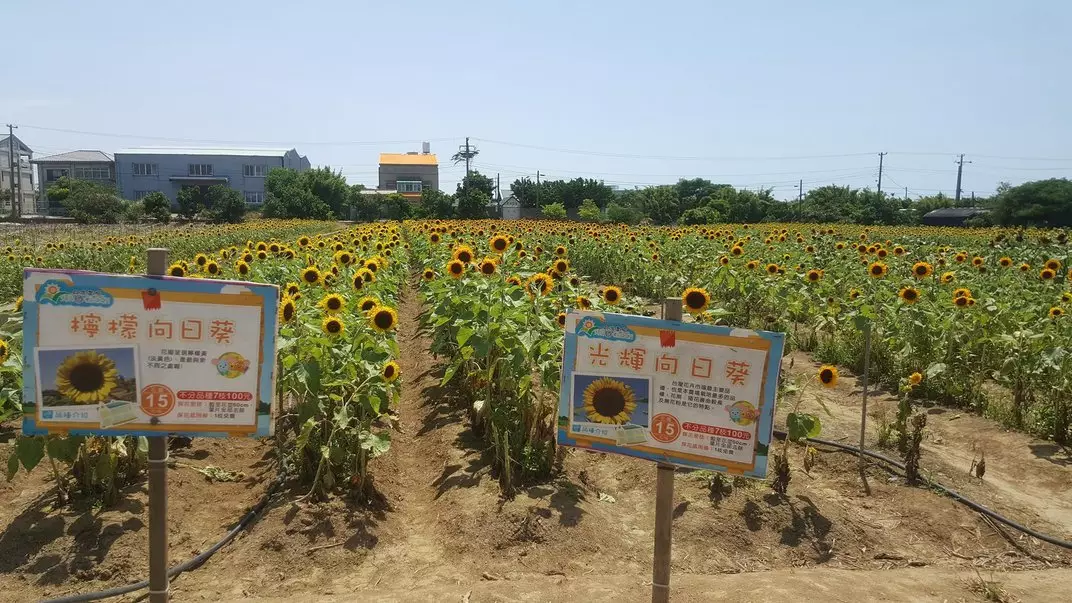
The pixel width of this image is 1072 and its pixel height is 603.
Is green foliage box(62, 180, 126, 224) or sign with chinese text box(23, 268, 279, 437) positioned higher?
green foliage box(62, 180, 126, 224)

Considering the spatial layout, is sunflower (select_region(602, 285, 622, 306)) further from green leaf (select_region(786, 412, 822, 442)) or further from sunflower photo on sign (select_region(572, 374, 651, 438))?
sunflower photo on sign (select_region(572, 374, 651, 438))

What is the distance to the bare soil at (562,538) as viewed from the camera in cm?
388

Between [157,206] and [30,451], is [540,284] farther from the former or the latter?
[157,206]

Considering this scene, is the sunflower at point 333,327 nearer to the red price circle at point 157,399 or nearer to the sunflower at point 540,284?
the sunflower at point 540,284

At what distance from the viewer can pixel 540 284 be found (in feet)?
19.4

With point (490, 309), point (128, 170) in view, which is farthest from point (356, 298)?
point (128, 170)

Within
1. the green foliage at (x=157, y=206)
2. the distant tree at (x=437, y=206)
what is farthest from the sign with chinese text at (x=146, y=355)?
the green foliage at (x=157, y=206)

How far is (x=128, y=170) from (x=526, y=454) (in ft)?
272

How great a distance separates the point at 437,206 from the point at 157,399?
145 feet

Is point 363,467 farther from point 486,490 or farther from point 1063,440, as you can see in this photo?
point 1063,440

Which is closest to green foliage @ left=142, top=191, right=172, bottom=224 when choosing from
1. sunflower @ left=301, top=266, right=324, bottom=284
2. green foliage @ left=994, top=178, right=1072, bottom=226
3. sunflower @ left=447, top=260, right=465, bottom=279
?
sunflower @ left=301, top=266, right=324, bottom=284

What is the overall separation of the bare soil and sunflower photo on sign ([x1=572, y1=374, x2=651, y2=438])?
1.26 m

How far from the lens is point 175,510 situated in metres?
4.53

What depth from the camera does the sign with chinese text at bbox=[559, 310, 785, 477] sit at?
2.88 m
